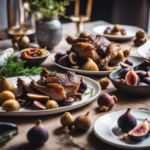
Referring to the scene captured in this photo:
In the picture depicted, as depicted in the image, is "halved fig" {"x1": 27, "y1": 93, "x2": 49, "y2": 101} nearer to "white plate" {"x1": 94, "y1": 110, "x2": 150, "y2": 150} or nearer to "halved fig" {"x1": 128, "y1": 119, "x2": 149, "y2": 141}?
"white plate" {"x1": 94, "y1": 110, "x2": 150, "y2": 150}

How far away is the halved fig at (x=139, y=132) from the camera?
0.94 metres

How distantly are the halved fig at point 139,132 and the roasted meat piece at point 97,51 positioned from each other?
880 mm

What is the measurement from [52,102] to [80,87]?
0.27 meters

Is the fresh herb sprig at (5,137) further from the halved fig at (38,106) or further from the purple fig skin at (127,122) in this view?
the purple fig skin at (127,122)

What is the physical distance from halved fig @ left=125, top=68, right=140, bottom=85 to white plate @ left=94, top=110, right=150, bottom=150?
0.89 ft

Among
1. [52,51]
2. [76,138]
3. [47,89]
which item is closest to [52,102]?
[47,89]

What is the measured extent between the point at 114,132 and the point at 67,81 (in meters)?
0.43

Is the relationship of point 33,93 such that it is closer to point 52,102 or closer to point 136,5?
point 52,102

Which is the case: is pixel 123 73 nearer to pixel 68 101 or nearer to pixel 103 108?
pixel 103 108

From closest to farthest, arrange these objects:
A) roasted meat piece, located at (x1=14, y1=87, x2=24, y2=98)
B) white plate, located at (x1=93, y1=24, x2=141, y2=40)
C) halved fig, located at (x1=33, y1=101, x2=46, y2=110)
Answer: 1. halved fig, located at (x1=33, y1=101, x2=46, y2=110)
2. roasted meat piece, located at (x1=14, y1=87, x2=24, y2=98)
3. white plate, located at (x1=93, y1=24, x2=141, y2=40)

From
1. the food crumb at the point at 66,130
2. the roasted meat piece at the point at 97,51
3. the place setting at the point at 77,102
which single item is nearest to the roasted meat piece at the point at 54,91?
A: the place setting at the point at 77,102

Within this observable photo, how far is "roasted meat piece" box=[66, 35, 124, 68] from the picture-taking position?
1854 mm

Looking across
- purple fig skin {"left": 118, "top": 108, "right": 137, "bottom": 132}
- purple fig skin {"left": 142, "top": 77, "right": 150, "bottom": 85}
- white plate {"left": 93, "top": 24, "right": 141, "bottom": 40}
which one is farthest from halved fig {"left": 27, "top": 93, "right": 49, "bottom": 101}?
white plate {"left": 93, "top": 24, "right": 141, "bottom": 40}

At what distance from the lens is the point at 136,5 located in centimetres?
468
